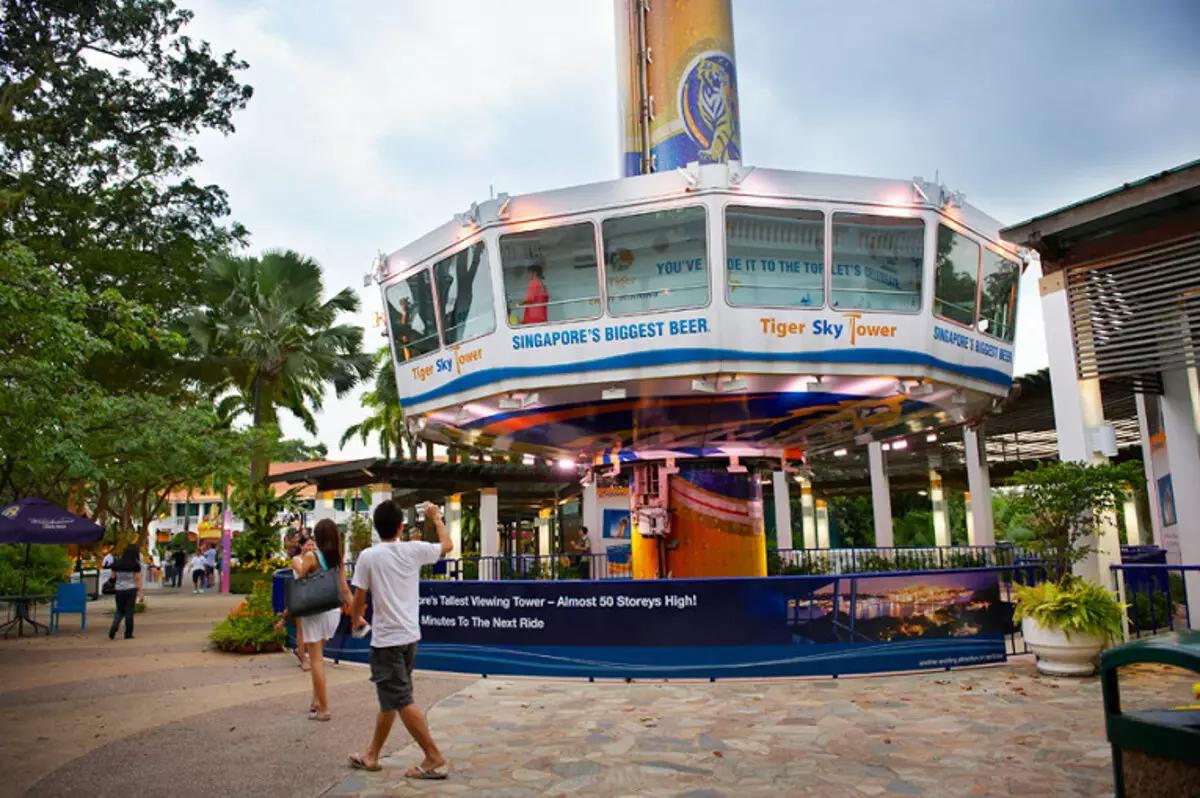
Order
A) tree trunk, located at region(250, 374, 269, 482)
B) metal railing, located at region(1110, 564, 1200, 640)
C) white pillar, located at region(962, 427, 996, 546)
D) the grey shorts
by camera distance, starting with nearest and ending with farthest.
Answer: the grey shorts → metal railing, located at region(1110, 564, 1200, 640) → white pillar, located at region(962, 427, 996, 546) → tree trunk, located at region(250, 374, 269, 482)

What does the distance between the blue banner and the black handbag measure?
338 centimetres

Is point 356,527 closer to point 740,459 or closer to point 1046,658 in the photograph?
point 740,459

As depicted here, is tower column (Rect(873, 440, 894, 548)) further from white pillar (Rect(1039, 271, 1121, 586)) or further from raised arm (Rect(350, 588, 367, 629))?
raised arm (Rect(350, 588, 367, 629))

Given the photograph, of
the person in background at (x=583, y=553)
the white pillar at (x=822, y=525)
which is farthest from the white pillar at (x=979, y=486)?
the white pillar at (x=822, y=525)

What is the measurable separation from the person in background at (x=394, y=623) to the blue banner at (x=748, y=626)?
4844 millimetres

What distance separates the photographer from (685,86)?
68.7 feet

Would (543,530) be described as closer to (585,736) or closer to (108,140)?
(108,140)

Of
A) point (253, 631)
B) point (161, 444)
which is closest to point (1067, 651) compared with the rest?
point (253, 631)

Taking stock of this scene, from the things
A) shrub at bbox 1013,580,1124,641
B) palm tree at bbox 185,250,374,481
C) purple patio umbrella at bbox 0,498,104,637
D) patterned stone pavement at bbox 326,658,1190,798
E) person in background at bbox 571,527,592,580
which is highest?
palm tree at bbox 185,250,374,481

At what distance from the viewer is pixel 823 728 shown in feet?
28.0

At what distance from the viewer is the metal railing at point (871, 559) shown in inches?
1103

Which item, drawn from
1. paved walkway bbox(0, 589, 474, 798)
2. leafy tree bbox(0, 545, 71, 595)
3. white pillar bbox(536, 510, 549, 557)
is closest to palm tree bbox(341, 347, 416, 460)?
white pillar bbox(536, 510, 549, 557)

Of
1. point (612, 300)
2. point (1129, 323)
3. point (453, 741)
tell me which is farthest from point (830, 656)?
point (612, 300)

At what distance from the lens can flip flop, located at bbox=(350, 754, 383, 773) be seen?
7.05m
